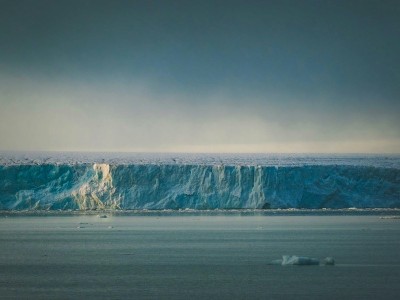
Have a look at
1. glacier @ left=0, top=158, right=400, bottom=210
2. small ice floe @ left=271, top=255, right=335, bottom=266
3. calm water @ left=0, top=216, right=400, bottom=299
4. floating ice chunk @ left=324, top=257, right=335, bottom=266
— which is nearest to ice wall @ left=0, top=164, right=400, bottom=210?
glacier @ left=0, top=158, right=400, bottom=210


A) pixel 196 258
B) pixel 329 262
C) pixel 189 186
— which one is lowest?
pixel 196 258

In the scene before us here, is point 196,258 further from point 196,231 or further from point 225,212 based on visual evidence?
point 225,212

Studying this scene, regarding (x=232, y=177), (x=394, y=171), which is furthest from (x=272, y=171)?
(x=394, y=171)

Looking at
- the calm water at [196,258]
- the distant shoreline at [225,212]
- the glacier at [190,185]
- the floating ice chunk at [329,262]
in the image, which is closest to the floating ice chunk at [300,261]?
the floating ice chunk at [329,262]

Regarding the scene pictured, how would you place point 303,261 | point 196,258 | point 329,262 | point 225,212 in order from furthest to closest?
1. point 225,212
2. point 196,258
3. point 303,261
4. point 329,262

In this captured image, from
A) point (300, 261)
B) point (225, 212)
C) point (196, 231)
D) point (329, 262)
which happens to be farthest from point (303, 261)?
point (225, 212)

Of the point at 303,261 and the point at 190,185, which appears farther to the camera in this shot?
the point at 190,185

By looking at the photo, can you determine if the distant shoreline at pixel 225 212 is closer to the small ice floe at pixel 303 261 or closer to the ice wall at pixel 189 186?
the ice wall at pixel 189 186
